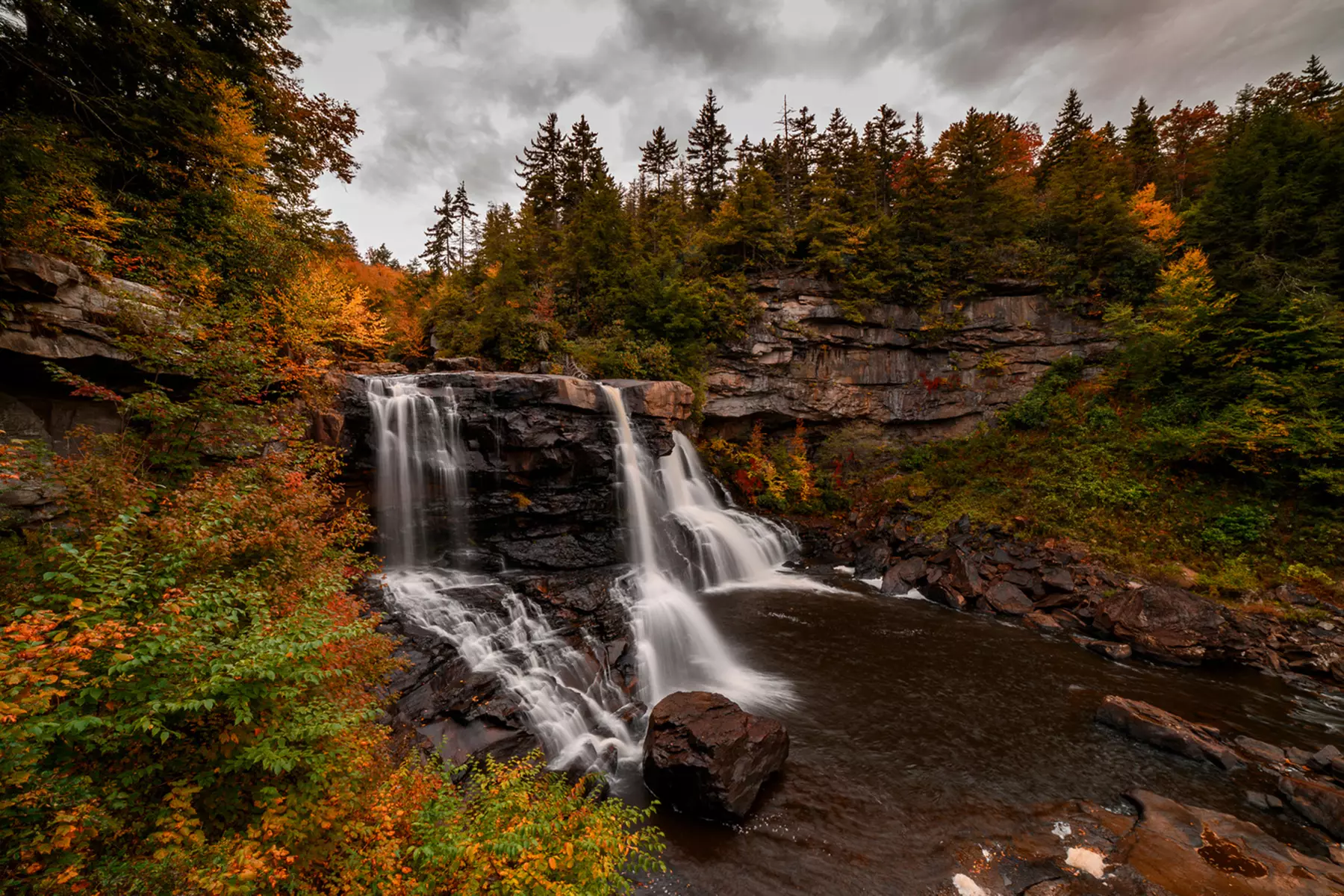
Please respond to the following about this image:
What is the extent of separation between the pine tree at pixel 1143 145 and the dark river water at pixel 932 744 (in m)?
33.1

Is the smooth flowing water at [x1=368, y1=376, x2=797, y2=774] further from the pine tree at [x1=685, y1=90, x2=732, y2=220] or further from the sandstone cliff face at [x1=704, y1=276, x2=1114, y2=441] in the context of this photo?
the pine tree at [x1=685, y1=90, x2=732, y2=220]

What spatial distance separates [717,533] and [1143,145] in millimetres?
37689

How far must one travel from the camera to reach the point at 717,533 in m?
17.6

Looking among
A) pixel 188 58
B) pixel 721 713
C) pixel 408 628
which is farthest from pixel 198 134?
pixel 721 713

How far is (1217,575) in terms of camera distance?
44.0 ft

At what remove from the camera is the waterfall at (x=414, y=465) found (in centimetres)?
1260

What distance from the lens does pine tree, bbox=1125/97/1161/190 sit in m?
28.9

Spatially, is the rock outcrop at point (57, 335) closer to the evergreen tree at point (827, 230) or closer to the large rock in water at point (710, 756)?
the large rock in water at point (710, 756)

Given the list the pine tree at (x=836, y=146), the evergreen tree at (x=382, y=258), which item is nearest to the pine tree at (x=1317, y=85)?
the pine tree at (x=836, y=146)

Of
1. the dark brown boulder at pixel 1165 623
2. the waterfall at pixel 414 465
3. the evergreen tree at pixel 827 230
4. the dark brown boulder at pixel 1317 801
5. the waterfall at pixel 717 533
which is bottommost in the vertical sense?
the dark brown boulder at pixel 1317 801

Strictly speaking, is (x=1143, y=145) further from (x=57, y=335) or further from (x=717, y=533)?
(x=57, y=335)

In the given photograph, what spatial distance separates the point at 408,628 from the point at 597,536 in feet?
21.0

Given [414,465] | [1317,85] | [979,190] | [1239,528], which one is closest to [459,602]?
[414,465]

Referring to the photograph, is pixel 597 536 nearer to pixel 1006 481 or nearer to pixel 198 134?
pixel 198 134
